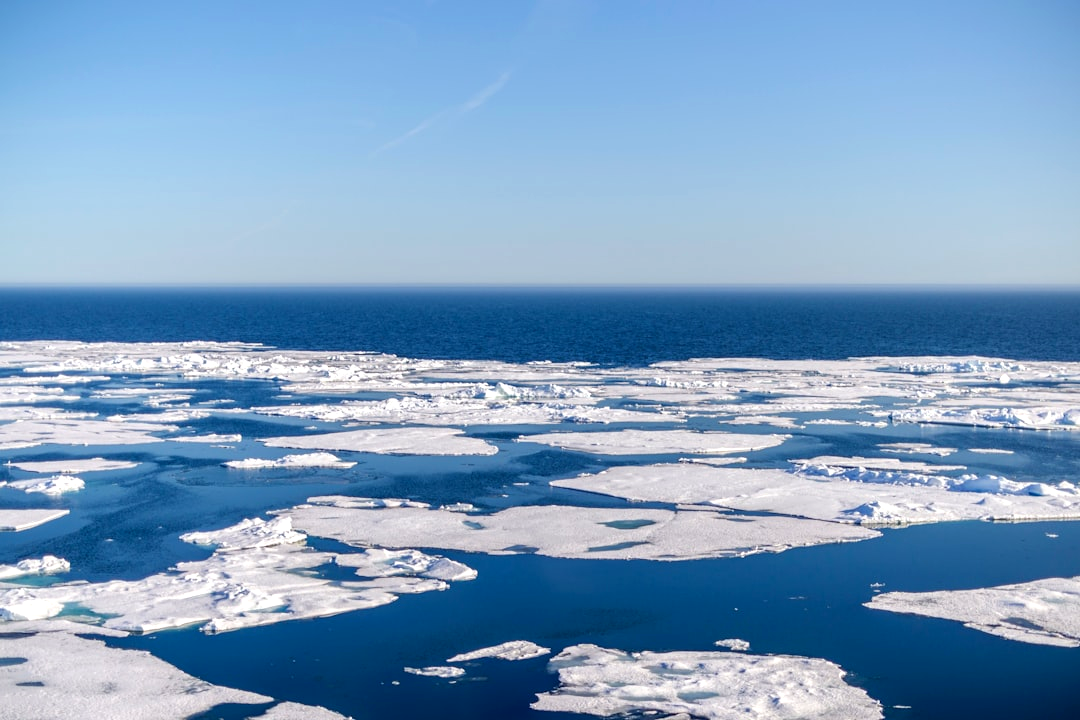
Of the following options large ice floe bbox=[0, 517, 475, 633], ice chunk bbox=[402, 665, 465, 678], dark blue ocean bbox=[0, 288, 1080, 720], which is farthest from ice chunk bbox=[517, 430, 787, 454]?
ice chunk bbox=[402, 665, 465, 678]

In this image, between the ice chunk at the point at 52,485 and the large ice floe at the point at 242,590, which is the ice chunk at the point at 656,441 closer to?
the large ice floe at the point at 242,590

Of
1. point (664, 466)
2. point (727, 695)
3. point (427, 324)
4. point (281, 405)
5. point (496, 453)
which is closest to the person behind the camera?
point (727, 695)

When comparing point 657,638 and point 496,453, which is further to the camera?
point 496,453

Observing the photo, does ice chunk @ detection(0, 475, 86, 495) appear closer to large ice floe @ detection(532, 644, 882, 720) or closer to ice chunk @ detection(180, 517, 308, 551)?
ice chunk @ detection(180, 517, 308, 551)

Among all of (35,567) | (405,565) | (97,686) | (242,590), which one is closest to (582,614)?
(405,565)

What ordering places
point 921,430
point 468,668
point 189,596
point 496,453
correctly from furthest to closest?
point 921,430, point 496,453, point 189,596, point 468,668

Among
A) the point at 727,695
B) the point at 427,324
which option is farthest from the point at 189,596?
the point at 427,324

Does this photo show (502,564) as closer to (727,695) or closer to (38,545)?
(727,695)
